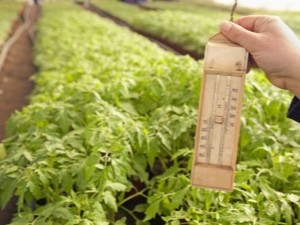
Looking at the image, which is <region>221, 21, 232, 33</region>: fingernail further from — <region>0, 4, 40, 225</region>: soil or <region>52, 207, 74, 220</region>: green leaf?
<region>0, 4, 40, 225</region>: soil

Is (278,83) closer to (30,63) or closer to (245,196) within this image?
(245,196)

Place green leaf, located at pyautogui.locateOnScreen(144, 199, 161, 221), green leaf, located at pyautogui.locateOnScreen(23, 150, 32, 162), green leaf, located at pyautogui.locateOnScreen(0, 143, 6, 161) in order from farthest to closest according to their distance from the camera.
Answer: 1. green leaf, located at pyautogui.locateOnScreen(0, 143, 6, 161)
2. green leaf, located at pyautogui.locateOnScreen(23, 150, 32, 162)
3. green leaf, located at pyautogui.locateOnScreen(144, 199, 161, 221)

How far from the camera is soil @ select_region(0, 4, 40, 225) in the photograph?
4182mm

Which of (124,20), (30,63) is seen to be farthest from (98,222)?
(124,20)

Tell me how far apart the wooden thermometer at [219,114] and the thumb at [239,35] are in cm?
2

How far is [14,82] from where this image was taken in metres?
6.21

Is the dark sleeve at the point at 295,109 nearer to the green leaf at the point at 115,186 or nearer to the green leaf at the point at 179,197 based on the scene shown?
the green leaf at the point at 179,197

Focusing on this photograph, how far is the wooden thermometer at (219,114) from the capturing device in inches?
56.7

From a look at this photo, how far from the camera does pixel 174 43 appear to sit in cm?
798

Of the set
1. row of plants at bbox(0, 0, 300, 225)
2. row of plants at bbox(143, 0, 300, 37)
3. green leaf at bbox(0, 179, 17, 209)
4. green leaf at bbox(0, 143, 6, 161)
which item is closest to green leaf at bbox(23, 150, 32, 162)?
row of plants at bbox(0, 0, 300, 225)

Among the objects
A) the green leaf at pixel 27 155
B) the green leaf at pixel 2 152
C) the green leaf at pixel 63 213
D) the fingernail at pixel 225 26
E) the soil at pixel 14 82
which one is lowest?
the green leaf at pixel 63 213

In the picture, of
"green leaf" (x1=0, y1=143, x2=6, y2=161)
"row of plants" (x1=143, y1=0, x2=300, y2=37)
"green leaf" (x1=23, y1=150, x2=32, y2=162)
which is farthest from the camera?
"row of plants" (x1=143, y1=0, x2=300, y2=37)

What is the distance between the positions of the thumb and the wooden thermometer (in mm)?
16

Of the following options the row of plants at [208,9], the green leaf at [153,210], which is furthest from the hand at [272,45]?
the row of plants at [208,9]
